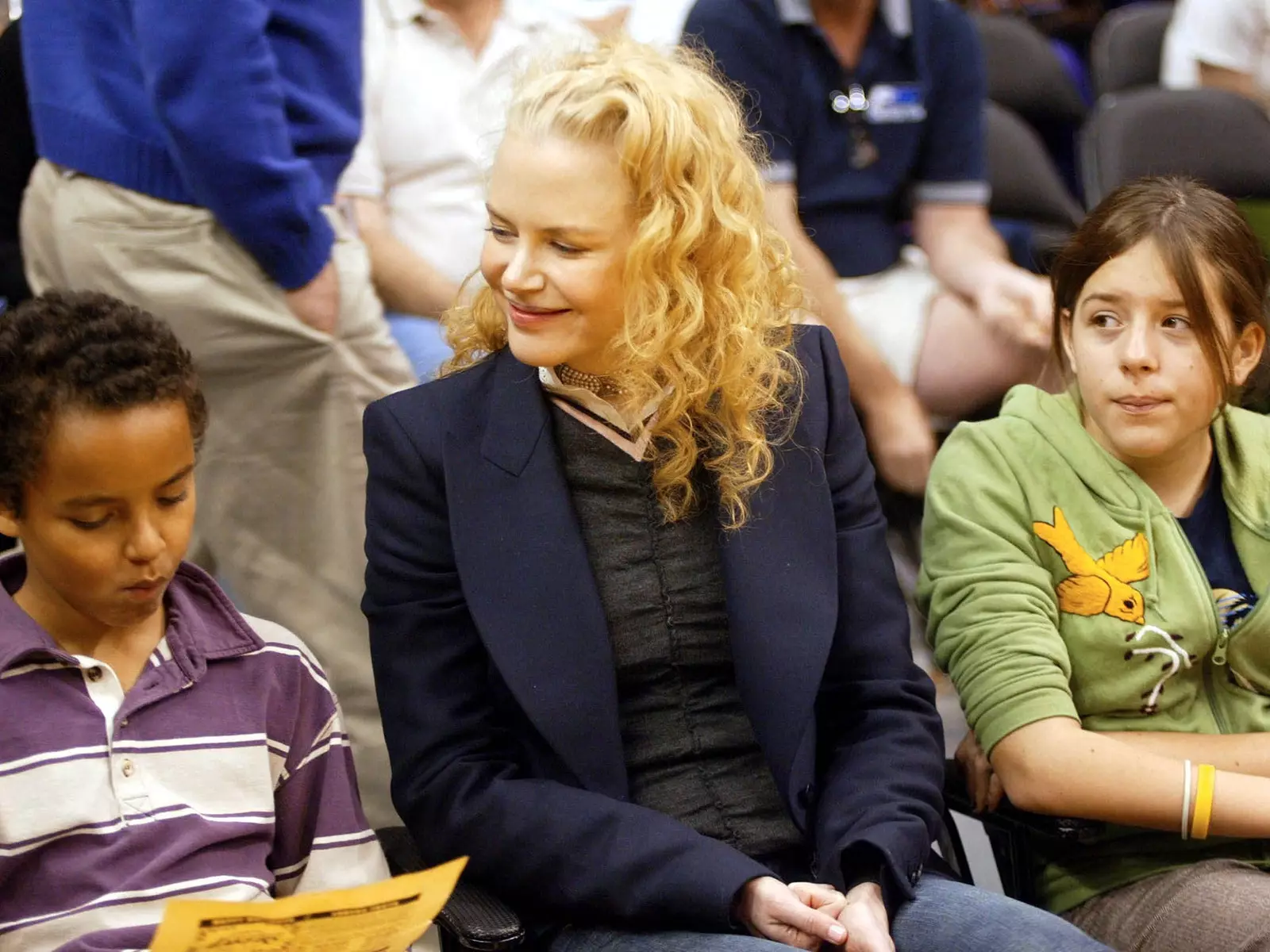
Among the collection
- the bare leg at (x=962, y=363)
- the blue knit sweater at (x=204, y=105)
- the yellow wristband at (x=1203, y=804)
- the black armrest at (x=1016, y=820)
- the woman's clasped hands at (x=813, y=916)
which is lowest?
the black armrest at (x=1016, y=820)

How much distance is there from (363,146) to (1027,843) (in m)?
1.83

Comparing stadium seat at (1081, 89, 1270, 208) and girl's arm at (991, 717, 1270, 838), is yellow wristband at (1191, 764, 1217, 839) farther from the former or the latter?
stadium seat at (1081, 89, 1270, 208)

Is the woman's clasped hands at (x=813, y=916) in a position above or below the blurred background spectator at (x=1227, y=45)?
below

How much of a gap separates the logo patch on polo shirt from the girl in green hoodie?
46.2 inches

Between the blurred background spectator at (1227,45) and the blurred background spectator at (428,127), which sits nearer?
the blurred background spectator at (428,127)

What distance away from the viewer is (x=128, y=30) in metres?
2.45

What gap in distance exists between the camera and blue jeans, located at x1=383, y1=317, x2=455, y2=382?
296 centimetres

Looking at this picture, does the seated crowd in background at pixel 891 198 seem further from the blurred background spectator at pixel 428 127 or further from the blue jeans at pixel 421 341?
the blue jeans at pixel 421 341

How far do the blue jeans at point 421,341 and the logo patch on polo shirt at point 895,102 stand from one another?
3.23 feet

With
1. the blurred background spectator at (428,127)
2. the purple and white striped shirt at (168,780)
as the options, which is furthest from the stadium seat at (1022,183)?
the purple and white striped shirt at (168,780)

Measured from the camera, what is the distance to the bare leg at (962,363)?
10.5 ft

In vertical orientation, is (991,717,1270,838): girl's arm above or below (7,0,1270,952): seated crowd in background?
below

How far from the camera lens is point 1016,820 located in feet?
6.58

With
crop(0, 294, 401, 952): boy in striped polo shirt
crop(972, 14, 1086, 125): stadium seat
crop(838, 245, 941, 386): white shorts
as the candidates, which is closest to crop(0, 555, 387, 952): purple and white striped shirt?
crop(0, 294, 401, 952): boy in striped polo shirt
